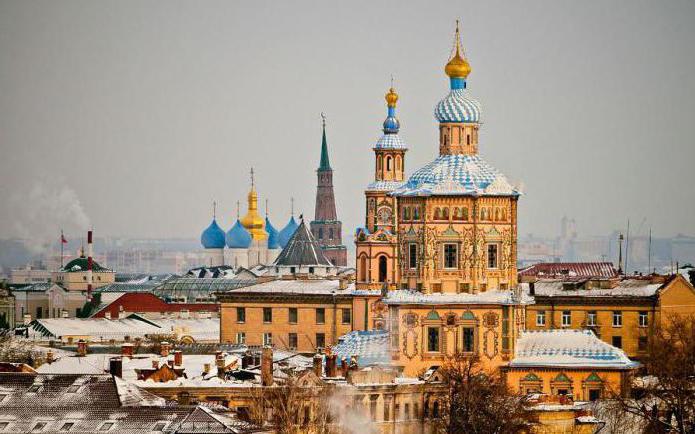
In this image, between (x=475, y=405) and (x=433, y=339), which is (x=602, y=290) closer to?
(x=433, y=339)

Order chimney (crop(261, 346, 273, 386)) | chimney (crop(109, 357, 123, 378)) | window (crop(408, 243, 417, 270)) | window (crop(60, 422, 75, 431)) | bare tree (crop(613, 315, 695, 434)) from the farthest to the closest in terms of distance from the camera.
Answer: window (crop(408, 243, 417, 270)) → chimney (crop(261, 346, 273, 386)) → chimney (crop(109, 357, 123, 378)) → bare tree (crop(613, 315, 695, 434)) → window (crop(60, 422, 75, 431))

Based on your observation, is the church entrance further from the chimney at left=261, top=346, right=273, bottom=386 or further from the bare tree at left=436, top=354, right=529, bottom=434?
the chimney at left=261, top=346, right=273, bottom=386

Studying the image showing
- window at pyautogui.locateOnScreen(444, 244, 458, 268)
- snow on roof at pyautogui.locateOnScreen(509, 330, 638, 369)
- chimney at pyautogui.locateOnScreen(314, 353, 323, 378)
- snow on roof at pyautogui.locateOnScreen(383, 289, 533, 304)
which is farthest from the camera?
window at pyautogui.locateOnScreen(444, 244, 458, 268)

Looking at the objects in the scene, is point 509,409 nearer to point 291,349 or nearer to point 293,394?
point 293,394

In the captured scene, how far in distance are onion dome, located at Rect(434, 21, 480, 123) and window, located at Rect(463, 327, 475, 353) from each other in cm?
1061

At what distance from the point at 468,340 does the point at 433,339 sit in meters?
1.64

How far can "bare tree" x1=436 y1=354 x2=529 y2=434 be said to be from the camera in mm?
102269

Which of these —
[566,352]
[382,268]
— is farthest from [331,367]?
[382,268]

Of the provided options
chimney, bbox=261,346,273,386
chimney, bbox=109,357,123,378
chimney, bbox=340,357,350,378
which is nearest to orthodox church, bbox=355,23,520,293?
chimney, bbox=340,357,350,378

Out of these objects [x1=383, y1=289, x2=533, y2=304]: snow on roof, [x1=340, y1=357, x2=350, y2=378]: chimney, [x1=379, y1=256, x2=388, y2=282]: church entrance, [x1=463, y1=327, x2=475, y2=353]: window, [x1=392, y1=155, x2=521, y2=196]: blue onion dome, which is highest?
[x1=392, y1=155, x2=521, y2=196]: blue onion dome

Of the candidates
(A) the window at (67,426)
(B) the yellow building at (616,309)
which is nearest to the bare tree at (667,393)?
(A) the window at (67,426)

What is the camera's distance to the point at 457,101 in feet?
409

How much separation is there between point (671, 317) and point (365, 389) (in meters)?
34.2

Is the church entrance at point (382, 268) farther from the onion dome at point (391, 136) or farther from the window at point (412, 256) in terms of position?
the window at point (412, 256)
